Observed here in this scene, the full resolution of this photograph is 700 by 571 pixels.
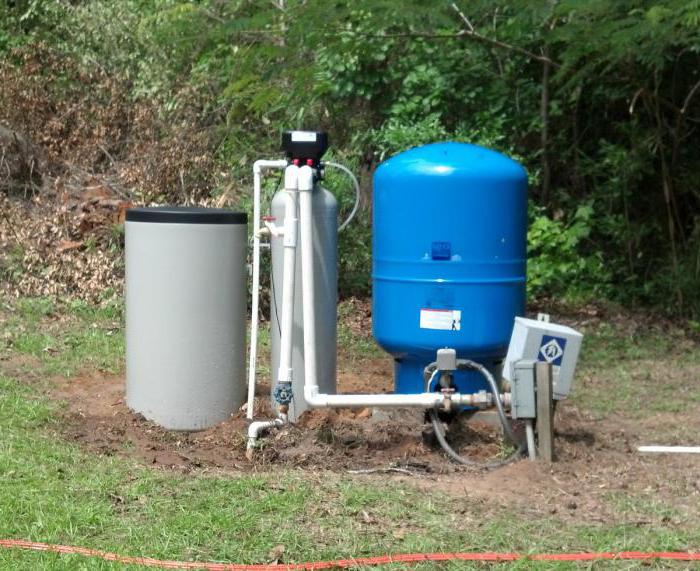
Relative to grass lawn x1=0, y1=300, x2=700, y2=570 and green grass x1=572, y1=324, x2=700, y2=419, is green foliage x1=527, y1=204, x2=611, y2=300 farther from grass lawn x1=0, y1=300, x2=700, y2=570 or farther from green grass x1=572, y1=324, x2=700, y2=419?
grass lawn x1=0, y1=300, x2=700, y2=570

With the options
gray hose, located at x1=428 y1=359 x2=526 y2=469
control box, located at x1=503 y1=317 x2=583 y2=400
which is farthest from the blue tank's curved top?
gray hose, located at x1=428 y1=359 x2=526 y2=469

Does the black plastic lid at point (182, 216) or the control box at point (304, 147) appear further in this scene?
the black plastic lid at point (182, 216)

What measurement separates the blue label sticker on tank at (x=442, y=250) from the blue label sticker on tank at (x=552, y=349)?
675 millimetres

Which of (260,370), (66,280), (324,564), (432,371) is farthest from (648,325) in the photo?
(324,564)

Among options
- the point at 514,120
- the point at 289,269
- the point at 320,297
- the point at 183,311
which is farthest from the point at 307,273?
the point at 514,120

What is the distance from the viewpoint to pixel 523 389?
15.8 feet

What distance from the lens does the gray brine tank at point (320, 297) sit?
551 cm

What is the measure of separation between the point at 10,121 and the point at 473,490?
826 centimetres

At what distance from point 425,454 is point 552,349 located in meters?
0.78

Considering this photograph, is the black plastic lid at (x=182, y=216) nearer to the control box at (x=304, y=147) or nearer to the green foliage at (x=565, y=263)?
the control box at (x=304, y=147)

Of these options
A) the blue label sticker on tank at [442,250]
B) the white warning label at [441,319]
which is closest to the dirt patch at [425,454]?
the white warning label at [441,319]

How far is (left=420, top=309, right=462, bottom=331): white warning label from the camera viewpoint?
531cm

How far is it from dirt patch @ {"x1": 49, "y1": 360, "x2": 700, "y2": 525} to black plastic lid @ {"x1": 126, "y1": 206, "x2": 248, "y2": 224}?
1.05 metres

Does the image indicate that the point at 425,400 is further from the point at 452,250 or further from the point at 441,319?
the point at 452,250
